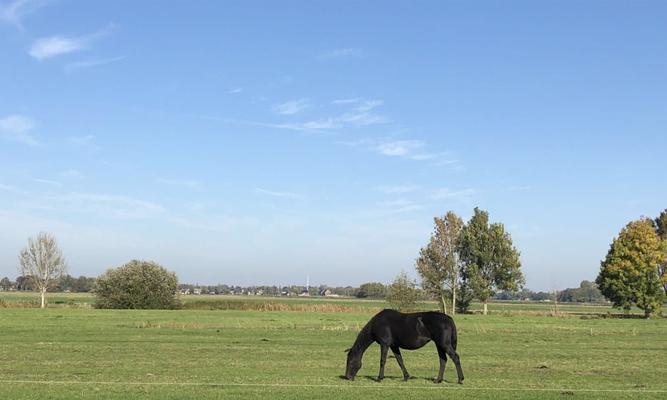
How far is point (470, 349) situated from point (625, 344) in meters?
10.6

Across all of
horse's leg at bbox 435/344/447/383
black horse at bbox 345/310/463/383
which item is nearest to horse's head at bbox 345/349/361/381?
black horse at bbox 345/310/463/383

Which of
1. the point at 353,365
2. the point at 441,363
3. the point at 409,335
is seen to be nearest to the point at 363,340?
the point at 353,365

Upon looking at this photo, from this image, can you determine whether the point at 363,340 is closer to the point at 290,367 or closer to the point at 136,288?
the point at 290,367

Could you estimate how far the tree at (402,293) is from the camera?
79.7m

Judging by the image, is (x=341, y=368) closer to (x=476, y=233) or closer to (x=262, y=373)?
(x=262, y=373)

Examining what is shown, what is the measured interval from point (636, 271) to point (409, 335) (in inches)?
2936

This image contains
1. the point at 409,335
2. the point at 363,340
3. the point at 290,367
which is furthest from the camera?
the point at 290,367

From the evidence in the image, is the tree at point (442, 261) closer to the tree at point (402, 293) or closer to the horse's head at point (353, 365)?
the tree at point (402, 293)

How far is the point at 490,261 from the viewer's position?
9338 cm

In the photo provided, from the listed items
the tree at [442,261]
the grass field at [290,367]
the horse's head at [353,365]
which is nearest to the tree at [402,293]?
the tree at [442,261]

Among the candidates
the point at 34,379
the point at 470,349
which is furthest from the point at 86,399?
the point at 470,349

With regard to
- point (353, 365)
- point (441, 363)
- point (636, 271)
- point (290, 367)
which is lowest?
point (290, 367)

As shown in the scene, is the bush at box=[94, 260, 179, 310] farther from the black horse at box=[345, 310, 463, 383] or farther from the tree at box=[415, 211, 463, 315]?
the black horse at box=[345, 310, 463, 383]

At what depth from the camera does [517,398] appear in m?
15.3
